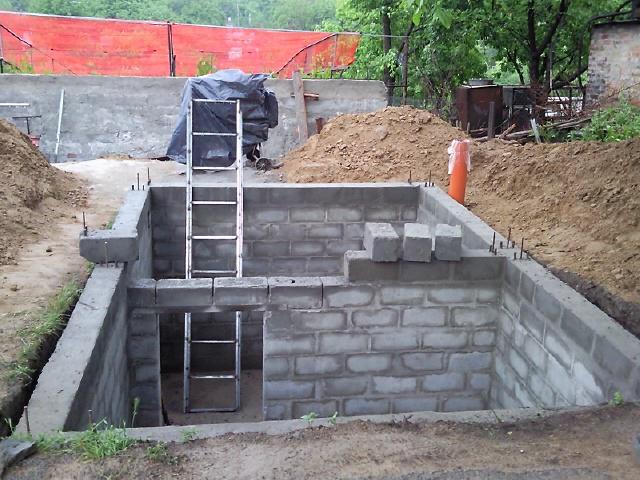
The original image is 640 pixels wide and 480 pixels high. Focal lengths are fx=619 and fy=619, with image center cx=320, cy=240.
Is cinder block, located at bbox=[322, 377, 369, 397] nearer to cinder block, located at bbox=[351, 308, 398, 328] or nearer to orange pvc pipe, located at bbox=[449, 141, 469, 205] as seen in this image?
cinder block, located at bbox=[351, 308, 398, 328]

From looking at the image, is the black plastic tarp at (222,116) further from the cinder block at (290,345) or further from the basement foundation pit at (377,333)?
the cinder block at (290,345)

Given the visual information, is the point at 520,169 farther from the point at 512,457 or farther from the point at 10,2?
the point at 10,2

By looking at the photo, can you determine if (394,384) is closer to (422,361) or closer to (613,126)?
(422,361)

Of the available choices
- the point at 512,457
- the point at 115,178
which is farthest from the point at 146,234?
the point at 512,457

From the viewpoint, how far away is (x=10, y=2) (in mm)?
42625

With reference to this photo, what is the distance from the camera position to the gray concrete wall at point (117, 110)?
13.6 metres

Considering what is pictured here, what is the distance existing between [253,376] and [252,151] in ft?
16.9

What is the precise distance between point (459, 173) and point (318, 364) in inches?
147

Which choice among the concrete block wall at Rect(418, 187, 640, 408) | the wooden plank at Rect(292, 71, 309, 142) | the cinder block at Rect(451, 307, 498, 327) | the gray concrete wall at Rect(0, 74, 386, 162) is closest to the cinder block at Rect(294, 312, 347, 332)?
the cinder block at Rect(451, 307, 498, 327)

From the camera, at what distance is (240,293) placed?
5.57 m

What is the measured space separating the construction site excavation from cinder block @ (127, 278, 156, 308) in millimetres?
35

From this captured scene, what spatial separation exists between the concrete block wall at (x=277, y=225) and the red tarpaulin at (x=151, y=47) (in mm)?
9978

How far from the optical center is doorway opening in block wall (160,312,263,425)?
25.6 ft

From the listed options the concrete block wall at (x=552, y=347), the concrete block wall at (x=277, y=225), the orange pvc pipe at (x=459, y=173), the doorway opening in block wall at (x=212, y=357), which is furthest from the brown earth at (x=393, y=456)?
the orange pvc pipe at (x=459, y=173)
